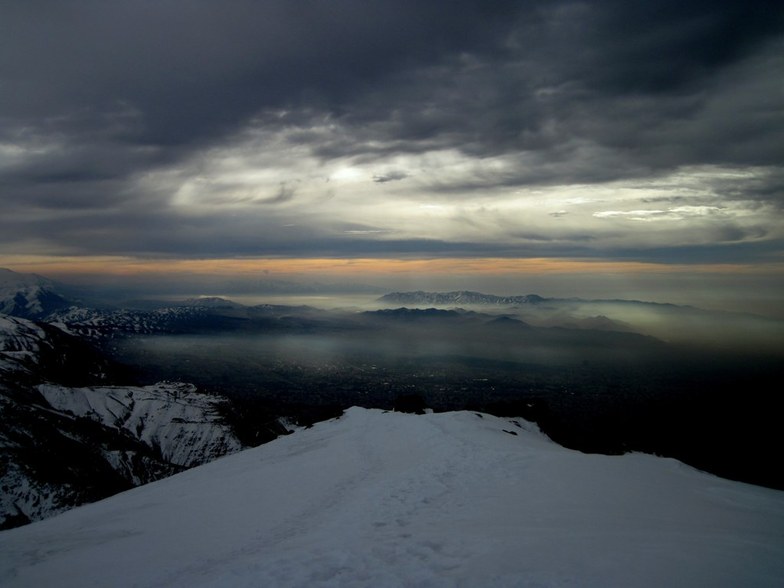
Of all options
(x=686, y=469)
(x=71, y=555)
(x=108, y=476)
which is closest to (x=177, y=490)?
(x=71, y=555)

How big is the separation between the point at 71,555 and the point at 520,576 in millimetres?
19202

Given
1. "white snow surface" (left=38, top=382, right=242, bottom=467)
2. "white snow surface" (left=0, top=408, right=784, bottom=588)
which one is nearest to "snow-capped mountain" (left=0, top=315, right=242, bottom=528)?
"white snow surface" (left=38, top=382, right=242, bottom=467)

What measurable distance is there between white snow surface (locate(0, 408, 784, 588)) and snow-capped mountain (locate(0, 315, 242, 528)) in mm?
106089

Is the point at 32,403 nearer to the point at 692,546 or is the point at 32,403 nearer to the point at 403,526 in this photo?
the point at 403,526

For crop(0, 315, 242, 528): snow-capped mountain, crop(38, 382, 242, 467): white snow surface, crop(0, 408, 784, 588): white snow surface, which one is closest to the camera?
crop(0, 408, 784, 588): white snow surface

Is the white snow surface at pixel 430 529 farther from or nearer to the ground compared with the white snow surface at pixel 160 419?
farther from the ground

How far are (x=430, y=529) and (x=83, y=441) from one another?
165 meters

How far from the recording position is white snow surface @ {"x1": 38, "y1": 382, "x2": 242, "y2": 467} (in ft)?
551

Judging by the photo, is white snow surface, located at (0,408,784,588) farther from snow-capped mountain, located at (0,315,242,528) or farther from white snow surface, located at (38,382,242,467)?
white snow surface, located at (38,382,242,467)

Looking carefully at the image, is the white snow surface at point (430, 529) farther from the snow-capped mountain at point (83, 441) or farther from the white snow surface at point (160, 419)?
the white snow surface at point (160, 419)

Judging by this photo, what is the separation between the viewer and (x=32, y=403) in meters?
148

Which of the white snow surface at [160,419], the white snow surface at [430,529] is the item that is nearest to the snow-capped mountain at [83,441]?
the white snow surface at [160,419]

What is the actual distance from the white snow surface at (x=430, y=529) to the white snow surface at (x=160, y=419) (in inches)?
6206

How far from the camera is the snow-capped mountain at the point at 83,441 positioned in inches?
4112
